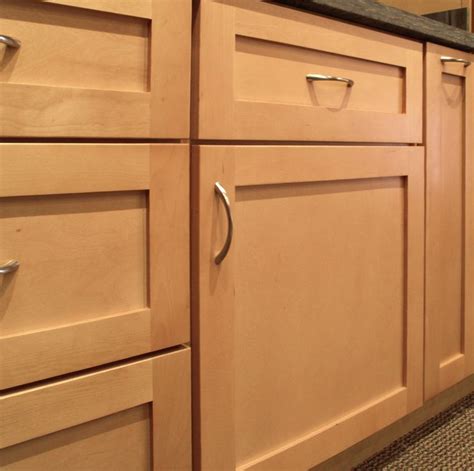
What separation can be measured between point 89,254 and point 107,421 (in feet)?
0.71

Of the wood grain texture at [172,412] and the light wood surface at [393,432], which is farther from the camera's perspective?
the light wood surface at [393,432]

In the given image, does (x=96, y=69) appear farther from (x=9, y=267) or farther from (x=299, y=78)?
(x=299, y=78)

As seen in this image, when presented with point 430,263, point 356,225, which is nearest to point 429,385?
point 430,263

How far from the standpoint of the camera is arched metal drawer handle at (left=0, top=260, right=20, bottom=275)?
675 mm

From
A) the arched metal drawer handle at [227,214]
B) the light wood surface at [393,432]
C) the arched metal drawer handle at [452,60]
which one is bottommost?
the light wood surface at [393,432]

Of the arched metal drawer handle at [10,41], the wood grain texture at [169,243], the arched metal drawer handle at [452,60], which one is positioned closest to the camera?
the arched metal drawer handle at [10,41]

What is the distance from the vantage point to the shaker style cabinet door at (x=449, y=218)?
4.27 feet

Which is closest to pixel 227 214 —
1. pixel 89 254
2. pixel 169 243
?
pixel 169 243

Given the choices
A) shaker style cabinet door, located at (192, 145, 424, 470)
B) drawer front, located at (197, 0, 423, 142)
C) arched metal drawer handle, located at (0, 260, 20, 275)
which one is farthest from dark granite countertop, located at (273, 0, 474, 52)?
arched metal drawer handle, located at (0, 260, 20, 275)

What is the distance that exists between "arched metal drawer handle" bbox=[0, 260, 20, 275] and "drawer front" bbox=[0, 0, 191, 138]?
14 centimetres

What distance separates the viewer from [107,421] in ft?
2.56

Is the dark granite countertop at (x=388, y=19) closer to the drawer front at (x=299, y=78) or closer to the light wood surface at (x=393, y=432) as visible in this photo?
the drawer front at (x=299, y=78)

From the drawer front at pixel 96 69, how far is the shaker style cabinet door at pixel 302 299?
108 millimetres

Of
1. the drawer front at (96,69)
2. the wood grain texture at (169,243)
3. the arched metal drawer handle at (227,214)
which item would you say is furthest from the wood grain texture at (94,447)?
the drawer front at (96,69)
